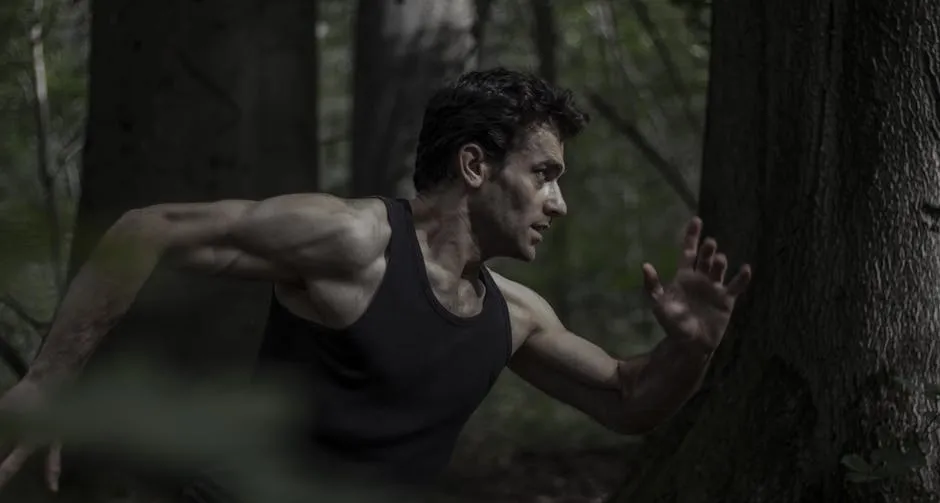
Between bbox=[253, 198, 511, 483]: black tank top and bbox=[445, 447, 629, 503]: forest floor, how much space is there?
3.64m

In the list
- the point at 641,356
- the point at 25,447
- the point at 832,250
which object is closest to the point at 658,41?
the point at 832,250

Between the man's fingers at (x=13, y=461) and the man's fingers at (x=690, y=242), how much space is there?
7.69ft

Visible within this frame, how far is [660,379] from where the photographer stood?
3.75 metres

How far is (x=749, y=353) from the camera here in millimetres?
4496

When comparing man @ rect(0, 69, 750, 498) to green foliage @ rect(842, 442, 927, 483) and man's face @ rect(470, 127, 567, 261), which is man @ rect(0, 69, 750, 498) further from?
green foliage @ rect(842, 442, 927, 483)

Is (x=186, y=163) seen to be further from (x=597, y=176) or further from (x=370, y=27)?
(x=597, y=176)

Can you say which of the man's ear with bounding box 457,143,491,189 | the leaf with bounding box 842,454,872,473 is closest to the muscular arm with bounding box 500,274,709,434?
the man's ear with bounding box 457,143,491,189

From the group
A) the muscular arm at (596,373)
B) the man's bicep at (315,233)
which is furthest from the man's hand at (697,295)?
the man's bicep at (315,233)

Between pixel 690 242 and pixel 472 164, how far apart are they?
0.53m

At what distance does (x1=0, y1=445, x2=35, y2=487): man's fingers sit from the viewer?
36.9 inches

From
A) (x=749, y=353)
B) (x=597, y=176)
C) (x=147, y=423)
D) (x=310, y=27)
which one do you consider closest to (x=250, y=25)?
(x=310, y=27)

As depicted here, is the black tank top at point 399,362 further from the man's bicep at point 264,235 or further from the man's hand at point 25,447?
the man's hand at point 25,447

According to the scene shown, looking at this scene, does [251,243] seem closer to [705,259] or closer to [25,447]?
[705,259]

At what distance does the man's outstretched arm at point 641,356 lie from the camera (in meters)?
3.53
